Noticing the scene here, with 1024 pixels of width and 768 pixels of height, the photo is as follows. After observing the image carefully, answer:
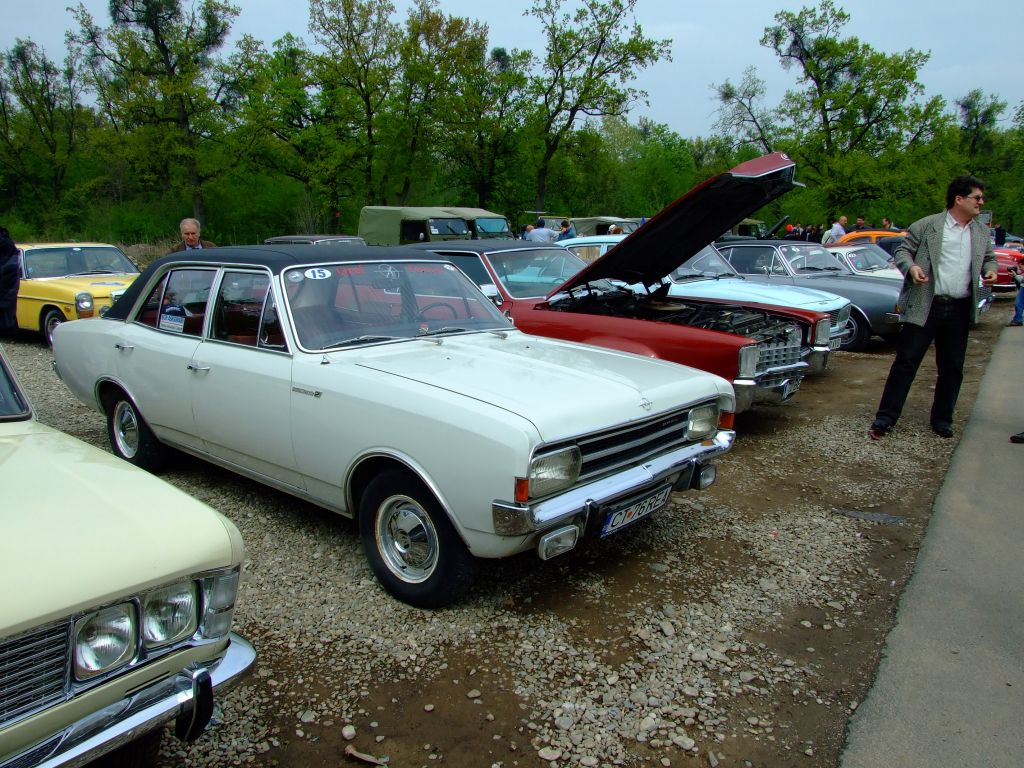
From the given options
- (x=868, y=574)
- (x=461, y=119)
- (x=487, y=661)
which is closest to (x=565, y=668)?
(x=487, y=661)

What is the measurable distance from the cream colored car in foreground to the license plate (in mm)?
1568

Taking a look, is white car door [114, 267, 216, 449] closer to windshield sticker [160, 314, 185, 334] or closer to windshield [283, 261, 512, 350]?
windshield sticker [160, 314, 185, 334]

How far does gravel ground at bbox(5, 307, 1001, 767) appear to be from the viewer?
8.09 ft

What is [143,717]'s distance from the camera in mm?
1812

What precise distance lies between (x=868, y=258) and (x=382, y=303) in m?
10.1

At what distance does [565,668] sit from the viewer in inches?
112

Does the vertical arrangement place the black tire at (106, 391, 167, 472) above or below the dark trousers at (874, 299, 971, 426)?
below

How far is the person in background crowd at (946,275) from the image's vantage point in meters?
5.57

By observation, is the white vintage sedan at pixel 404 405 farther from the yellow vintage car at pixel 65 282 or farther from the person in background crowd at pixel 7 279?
the yellow vintage car at pixel 65 282

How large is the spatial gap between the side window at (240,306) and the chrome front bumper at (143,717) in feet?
7.33

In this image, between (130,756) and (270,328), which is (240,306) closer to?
(270,328)

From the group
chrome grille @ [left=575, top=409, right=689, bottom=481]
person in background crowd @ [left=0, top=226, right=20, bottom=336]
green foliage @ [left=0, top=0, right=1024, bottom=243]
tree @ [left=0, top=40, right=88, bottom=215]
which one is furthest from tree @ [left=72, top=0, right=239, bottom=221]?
chrome grille @ [left=575, top=409, right=689, bottom=481]

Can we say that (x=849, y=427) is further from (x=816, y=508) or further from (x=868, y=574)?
(x=868, y=574)

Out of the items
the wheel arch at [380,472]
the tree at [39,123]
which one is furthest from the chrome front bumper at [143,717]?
the tree at [39,123]
